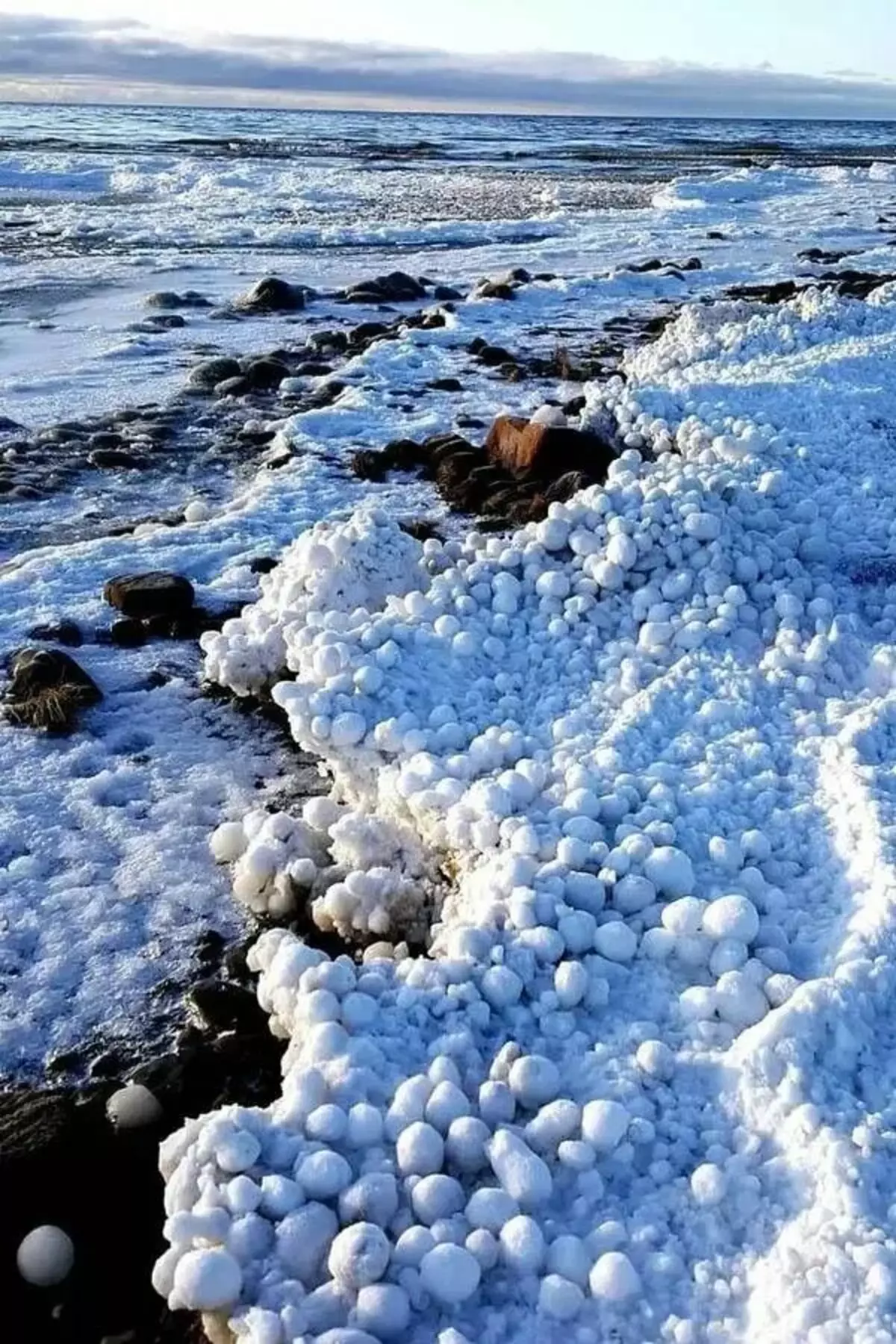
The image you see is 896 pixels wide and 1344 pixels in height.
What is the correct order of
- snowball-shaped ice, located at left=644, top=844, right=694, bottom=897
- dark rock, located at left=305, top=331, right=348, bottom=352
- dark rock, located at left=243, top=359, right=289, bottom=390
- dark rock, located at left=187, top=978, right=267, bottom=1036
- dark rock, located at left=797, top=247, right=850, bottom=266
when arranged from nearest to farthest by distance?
snowball-shaped ice, located at left=644, top=844, right=694, bottom=897
dark rock, located at left=187, top=978, right=267, bottom=1036
dark rock, located at left=243, top=359, right=289, bottom=390
dark rock, located at left=305, top=331, right=348, bottom=352
dark rock, located at left=797, top=247, right=850, bottom=266

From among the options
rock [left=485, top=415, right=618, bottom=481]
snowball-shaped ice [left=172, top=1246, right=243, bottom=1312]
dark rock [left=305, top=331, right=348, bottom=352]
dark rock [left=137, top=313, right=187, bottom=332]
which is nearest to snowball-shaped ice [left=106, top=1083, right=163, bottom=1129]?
snowball-shaped ice [left=172, top=1246, right=243, bottom=1312]

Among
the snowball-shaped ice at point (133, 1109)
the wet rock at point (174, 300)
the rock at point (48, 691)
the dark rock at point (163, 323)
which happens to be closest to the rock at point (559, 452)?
the rock at point (48, 691)

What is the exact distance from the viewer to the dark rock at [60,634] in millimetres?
5492

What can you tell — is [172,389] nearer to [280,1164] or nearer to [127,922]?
[127,922]

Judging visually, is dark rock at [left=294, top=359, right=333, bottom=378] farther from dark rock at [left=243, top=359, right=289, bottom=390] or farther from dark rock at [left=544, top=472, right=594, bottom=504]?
dark rock at [left=544, top=472, right=594, bottom=504]

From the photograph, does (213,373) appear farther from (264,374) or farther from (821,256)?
(821,256)

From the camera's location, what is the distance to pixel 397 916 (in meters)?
3.48

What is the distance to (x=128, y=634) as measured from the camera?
218 inches

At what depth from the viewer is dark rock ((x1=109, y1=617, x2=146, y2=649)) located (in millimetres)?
5512

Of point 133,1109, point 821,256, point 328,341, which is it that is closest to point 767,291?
point 821,256

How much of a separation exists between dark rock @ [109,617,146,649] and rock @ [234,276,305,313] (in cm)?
820

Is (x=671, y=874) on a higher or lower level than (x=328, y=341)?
higher

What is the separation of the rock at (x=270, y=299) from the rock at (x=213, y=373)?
289cm

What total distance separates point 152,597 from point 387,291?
29.9 ft
